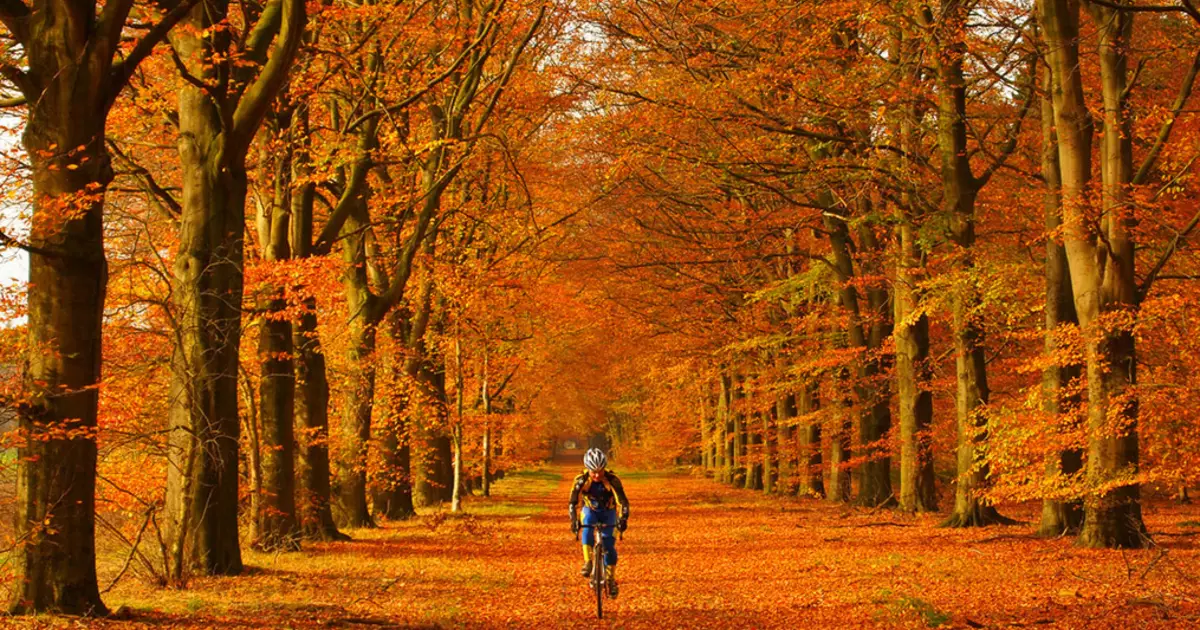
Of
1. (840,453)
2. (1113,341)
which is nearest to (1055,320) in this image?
(1113,341)

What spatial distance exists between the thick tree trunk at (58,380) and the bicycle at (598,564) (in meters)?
4.69

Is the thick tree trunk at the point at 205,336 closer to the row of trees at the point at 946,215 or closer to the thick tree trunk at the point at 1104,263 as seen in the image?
the row of trees at the point at 946,215

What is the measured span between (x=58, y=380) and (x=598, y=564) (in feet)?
18.1

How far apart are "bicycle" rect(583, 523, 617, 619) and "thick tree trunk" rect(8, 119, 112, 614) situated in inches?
185

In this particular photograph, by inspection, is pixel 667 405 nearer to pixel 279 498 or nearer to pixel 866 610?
pixel 279 498

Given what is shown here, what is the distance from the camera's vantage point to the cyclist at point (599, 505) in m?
11.9

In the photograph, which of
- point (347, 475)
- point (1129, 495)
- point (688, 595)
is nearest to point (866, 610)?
point (688, 595)

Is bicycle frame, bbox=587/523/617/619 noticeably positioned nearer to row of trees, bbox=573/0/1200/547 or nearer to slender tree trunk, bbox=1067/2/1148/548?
row of trees, bbox=573/0/1200/547

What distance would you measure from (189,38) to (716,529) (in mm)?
15595

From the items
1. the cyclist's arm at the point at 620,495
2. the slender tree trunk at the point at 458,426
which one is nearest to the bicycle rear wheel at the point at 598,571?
the cyclist's arm at the point at 620,495

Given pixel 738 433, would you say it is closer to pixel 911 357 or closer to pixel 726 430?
pixel 726 430

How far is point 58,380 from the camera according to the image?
29.7ft

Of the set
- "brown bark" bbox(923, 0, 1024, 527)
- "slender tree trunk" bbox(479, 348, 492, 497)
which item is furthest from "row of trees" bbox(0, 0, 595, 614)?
"brown bark" bbox(923, 0, 1024, 527)

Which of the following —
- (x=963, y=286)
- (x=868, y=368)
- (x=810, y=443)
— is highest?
(x=963, y=286)
